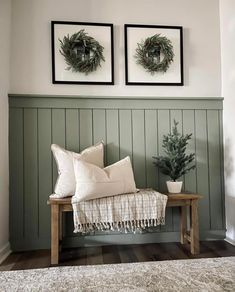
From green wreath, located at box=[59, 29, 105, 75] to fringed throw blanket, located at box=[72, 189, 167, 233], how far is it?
46.6 inches

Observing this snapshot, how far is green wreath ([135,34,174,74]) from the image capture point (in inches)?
91.0

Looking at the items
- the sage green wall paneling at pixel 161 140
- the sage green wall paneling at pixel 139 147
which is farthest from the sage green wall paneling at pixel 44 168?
the sage green wall paneling at pixel 161 140

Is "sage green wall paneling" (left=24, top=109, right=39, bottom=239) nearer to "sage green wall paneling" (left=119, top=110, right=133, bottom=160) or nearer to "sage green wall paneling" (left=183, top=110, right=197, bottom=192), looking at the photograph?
"sage green wall paneling" (left=119, top=110, right=133, bottom=160)

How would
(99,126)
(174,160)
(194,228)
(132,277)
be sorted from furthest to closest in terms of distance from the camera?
(99,126), (174,160), (194,228), (132,277)

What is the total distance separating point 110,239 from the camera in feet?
7.38

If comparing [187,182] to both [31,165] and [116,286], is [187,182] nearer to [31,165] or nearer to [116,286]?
[116,286]

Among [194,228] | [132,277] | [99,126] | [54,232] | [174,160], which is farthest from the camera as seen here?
[99,126]

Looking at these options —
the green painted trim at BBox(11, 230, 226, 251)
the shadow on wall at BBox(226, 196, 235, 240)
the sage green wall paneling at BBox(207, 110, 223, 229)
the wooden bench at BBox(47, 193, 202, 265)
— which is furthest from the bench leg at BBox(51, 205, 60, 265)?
the shadow on wall at BBox(226, 196, 235, 240)

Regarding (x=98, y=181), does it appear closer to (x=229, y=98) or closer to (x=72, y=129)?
(x=72, y=129)

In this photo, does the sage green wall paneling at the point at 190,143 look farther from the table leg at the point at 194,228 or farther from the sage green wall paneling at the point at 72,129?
the sage green wall paneling at the point at 72,129

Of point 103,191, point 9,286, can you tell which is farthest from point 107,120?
point 9,286

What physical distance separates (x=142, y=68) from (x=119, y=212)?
1336 mm

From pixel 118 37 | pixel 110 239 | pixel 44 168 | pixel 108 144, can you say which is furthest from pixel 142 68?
pixel 110 239

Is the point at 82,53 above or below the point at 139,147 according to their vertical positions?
above
